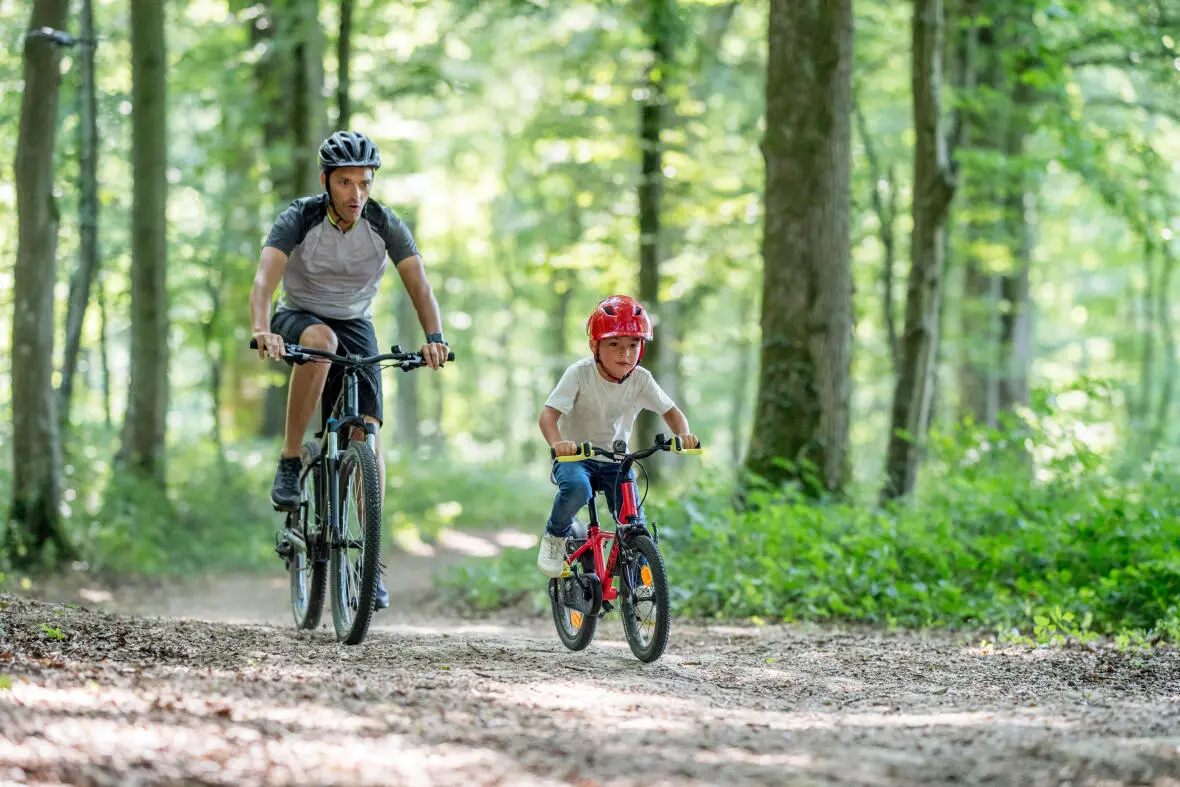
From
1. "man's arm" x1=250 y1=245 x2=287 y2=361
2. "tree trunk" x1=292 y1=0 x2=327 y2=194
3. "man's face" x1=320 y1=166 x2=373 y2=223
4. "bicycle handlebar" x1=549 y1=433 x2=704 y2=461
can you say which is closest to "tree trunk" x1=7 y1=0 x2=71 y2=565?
"tree trunk" x1=292 y1=0 x2=327 y2=194

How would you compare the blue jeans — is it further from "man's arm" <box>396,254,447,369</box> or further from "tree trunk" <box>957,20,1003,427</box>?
"tree trunk" <box>957,20,1003,427</box>

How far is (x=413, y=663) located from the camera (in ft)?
19.3

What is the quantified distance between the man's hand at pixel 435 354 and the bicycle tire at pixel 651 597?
4.71 ft

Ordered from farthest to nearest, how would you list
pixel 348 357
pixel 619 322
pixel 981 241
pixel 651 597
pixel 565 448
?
pixel 981 241 → pixel 348 357 → pixel 619 322 → pixel 651 597 → pixel 565 448

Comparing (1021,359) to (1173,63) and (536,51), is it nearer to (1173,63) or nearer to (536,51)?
(1173,63)

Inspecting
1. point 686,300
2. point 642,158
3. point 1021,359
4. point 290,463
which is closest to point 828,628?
point 290,463

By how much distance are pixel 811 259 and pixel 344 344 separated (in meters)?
5.46

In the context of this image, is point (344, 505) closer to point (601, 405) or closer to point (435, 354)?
point (435, 354)

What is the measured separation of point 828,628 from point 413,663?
3.81 meters

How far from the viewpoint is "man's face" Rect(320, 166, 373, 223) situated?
6664 mm

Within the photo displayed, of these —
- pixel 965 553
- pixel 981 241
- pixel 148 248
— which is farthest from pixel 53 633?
pixel 981 241

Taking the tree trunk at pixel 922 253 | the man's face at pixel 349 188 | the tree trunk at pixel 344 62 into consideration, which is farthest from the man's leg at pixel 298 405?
the tree trunk at pixel 344 62

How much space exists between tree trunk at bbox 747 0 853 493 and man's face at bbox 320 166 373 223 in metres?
5.41

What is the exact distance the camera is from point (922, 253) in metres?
12.4
